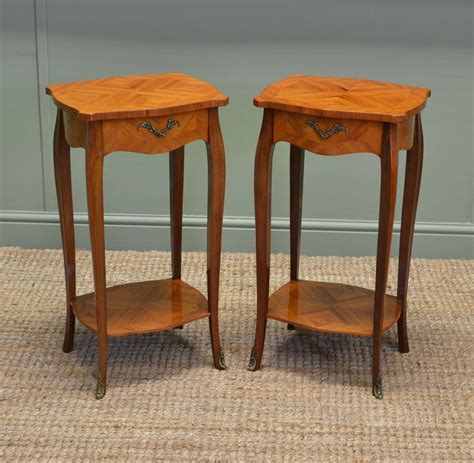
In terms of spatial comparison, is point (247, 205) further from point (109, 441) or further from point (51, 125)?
point (109, 441)

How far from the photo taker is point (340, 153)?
249cm

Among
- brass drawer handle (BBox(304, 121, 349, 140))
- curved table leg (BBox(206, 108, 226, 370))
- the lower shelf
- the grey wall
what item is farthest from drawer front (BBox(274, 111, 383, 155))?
the grey wall

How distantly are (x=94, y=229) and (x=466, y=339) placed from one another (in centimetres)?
123

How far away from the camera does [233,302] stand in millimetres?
3248

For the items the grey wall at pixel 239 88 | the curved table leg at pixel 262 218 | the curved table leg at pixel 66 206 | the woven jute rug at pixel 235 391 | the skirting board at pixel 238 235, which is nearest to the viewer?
the woven jute rug at pixel 235 391

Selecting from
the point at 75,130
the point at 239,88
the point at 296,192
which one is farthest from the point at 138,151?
the point at 239,88

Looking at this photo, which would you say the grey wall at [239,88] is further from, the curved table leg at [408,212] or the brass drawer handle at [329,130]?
the brass drawer handle at [329,130]

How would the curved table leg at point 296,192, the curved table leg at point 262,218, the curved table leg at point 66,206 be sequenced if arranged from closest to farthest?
the curved table leg at point 262,218
the curved table leg at point 66,206
the curved table leg at point 296,192

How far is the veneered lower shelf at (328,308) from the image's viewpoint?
2.73 metres

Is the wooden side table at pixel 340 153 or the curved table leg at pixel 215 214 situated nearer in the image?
Result: the wooden side table at pixel 340 153

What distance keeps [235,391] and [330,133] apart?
766mm

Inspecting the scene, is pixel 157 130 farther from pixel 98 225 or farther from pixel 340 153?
pixel 340 153

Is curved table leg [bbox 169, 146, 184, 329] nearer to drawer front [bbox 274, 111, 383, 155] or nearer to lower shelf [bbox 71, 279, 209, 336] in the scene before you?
lower shelf [bbox 71, 279, 209, 336]

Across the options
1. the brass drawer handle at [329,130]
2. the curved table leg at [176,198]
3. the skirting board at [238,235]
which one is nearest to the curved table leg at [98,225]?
the curved table leg at [176,198]
